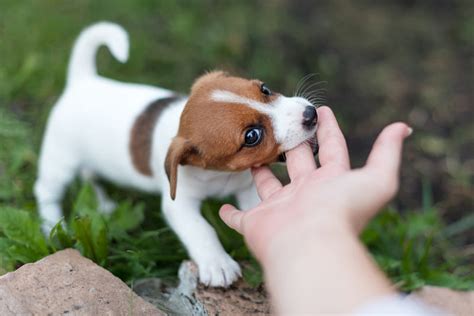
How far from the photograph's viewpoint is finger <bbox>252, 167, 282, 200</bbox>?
3279 millimetres

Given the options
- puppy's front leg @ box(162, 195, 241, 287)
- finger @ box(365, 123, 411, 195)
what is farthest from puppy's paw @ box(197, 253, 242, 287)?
finger @ box(365, 123, 411, 195)

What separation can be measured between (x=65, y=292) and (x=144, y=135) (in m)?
1.37

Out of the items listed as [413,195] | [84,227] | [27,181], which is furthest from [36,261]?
[413,195]

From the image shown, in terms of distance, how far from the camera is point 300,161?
316 centimetres

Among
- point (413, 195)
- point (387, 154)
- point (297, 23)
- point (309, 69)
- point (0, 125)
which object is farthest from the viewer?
point (297, 23)

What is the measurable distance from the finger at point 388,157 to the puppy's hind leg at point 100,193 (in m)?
2.74

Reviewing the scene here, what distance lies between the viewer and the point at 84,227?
12.2 ft

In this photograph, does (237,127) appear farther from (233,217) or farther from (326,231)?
(326,231)

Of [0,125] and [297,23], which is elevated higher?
[297,23]

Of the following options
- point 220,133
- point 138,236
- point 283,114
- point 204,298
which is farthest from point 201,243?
point 283,114

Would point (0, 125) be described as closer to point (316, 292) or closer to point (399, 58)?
point (316, 292)

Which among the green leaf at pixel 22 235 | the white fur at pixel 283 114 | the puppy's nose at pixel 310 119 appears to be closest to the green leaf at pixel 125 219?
the green leaf at pixel 22 235

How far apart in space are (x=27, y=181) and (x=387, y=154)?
322cm

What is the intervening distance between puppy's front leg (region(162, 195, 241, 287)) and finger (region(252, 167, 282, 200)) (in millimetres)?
496
